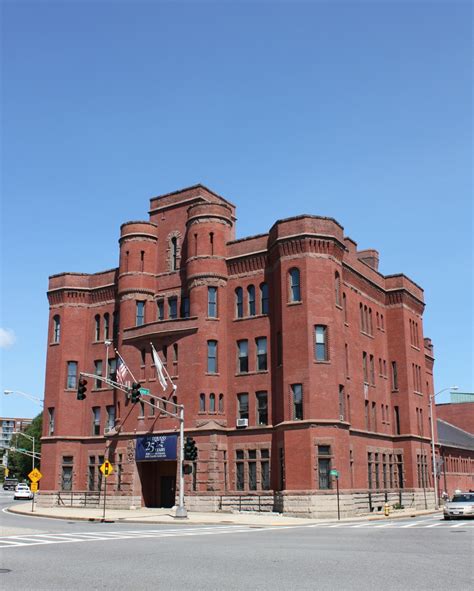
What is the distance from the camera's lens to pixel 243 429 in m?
45.2

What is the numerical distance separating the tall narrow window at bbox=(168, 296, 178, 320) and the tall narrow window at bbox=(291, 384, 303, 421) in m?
12.0

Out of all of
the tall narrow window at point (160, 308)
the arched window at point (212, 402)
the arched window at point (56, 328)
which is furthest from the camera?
the arched window at point (56, 328)

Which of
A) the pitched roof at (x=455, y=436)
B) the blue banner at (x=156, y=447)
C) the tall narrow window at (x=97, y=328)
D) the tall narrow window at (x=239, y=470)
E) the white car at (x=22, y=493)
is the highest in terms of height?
the tall narrow window at (x=97, y=328)

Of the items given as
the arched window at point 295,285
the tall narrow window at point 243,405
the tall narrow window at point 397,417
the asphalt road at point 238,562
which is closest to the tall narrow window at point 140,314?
the tall narrow window at point 243,405

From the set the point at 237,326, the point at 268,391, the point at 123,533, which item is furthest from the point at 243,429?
the point at 123,533

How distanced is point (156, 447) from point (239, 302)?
37.6 feet

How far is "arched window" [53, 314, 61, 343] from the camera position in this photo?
55466mm

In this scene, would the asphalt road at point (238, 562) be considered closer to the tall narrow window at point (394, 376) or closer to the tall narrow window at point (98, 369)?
the tall narrow window at point (98, 369)

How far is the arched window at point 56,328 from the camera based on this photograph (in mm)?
55466

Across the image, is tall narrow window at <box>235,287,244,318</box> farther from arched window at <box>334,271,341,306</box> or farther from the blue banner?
the blue banner

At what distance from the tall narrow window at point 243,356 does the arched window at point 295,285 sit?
5.37 metres

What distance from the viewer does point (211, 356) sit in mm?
46719

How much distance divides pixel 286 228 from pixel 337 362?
9255 mm

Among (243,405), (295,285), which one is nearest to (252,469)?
(243,405)
